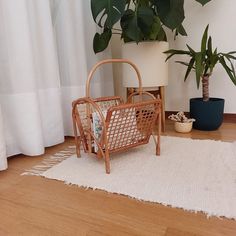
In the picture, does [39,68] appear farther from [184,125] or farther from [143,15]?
[184,125]

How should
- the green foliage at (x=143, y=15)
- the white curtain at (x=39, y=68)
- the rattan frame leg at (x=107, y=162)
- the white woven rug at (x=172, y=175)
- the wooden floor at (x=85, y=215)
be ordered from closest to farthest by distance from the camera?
the wooden floor at (x=85, y=215), the white woven rug at (x=172, y=175), the rattan frame leg at (x=107, y=162), the white curtain at (x=39, y=68), the green foliage at (x=143, y=15)

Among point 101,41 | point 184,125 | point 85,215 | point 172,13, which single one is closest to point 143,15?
point 172,13

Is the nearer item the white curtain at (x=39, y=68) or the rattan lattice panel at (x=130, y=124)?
the rattan lattice panel at (x=130, y=124)

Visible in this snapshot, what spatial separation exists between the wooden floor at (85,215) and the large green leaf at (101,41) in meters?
0.93

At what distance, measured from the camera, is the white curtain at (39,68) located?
105 centimetres

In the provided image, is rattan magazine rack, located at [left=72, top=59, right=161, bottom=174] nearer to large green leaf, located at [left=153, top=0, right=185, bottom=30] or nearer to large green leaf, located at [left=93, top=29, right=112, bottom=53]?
large green leaf, located at [left=153, top=0, right=185, bottom=30]

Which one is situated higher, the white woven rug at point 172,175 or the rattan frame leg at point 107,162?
the rattan frame leg at point 107,162

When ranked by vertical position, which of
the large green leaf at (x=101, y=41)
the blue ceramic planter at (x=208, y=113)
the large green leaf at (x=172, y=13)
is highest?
the large green leaf at (x=172, y=13)

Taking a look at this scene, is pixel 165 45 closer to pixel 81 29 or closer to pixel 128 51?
pixel 128 51

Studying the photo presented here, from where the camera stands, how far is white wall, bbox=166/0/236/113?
157cm

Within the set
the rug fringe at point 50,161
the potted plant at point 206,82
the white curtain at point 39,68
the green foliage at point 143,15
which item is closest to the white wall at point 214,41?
the potted plant at point 206,82

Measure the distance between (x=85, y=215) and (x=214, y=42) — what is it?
57.7 inches

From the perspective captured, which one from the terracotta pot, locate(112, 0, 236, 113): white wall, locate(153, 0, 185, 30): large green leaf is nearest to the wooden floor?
the terracotta pot

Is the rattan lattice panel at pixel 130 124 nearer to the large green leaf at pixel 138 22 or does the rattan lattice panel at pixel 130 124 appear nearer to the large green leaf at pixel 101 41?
the large green leaf at pixel 138 22
